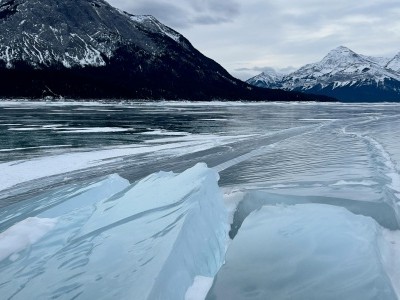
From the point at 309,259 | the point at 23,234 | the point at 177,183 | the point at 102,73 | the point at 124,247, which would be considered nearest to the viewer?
the point at 309,259

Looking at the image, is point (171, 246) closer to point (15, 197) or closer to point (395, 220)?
point (395, 220)

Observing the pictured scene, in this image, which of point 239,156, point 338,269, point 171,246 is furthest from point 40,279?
point 239,156

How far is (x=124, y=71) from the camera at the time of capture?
18475 centimetres

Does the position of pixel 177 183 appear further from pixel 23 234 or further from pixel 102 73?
pixel 102 73

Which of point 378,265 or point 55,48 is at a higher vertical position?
point 55,48

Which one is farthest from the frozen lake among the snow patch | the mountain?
the mountain

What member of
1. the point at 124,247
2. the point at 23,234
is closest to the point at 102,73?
the point at 23,234

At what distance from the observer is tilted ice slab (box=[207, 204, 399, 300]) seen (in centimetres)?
349

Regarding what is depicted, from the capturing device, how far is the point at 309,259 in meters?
4.06

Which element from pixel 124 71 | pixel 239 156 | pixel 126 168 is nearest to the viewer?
pixel 126 168

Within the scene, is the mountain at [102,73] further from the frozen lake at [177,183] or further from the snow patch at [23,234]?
the snow patch at [23,234]

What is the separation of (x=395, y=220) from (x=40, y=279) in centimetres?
437

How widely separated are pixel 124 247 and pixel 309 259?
1972mm

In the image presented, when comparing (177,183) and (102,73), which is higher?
(102,73)
